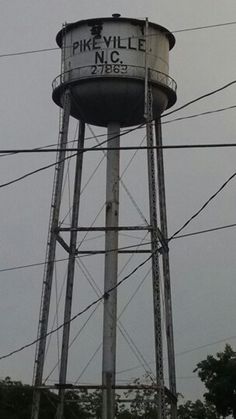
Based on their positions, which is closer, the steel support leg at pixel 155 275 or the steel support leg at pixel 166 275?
the steel support leg at pixel 155 275

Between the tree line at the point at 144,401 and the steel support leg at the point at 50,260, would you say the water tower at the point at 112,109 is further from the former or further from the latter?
the tree line at the point at 144,401

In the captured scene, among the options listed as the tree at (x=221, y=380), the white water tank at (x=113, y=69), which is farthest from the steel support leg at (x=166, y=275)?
the tree at (x=221, y=380)

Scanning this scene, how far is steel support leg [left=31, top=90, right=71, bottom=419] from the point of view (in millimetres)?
27328

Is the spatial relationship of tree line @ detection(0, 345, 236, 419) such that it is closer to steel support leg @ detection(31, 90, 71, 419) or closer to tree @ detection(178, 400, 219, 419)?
tree @ detection(178, 400, 219, 419)

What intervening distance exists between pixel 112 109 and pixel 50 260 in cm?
506

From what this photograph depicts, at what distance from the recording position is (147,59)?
2955 cm

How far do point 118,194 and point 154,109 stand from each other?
112 inches

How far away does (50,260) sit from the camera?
91.9ft

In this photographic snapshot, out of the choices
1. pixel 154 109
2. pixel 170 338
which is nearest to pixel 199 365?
pixel 170 338

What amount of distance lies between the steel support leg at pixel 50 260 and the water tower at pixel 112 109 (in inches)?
1.2

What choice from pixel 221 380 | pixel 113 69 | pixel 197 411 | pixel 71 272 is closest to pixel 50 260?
pixel 71 272

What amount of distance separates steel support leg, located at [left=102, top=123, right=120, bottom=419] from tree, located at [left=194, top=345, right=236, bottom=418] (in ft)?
43.1

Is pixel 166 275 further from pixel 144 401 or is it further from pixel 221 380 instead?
pixel 144 401

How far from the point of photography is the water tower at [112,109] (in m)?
28.3
